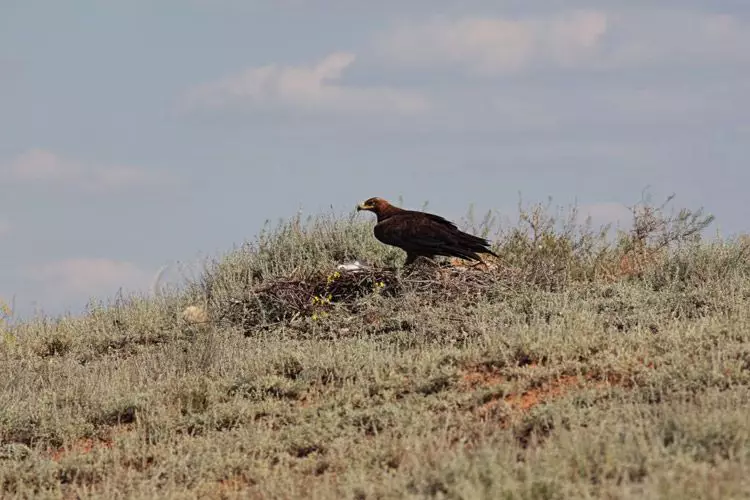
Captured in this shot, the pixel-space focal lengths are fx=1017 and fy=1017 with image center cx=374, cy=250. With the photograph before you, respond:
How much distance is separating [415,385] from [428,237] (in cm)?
432

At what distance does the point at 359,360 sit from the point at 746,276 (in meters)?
5.83

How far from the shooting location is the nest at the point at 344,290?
41.3ft

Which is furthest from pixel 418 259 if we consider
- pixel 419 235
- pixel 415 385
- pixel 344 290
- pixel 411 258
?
pixel 415 385

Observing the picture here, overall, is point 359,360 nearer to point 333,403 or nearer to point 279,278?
point 333,403

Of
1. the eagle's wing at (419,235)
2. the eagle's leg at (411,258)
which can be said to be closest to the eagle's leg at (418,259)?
the eagle's leg at (411,258)

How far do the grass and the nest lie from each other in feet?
0.10

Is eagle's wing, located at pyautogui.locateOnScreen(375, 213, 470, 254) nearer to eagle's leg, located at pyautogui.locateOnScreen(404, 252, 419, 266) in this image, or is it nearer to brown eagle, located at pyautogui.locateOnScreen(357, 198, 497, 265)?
brown eagle, located at pyautogui.locateOnScreen(357, 198, 497, 265)

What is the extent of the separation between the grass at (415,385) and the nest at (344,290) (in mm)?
30

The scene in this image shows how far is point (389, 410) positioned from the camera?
777cm

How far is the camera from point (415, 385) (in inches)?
332

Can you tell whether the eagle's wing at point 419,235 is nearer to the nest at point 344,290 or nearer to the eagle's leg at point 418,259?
the eagle's leg at point 418,259

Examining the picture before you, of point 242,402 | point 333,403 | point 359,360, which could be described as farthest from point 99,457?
point 359,360

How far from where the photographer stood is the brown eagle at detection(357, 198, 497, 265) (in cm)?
1255

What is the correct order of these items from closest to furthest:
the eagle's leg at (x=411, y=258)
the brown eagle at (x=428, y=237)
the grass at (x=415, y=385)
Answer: the grass at (x=415, y=385)
the brown eagle at (x=428, y=237)
the eagle's leg at (x=411, y=258)
